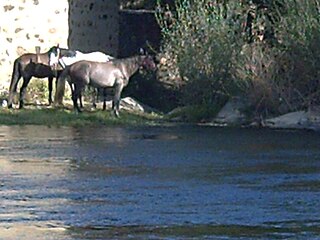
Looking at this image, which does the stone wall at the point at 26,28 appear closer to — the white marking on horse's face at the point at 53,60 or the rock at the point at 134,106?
the white marking on horse's face at the point at 53,60

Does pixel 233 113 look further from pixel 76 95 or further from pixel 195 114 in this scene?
pixel 76 95

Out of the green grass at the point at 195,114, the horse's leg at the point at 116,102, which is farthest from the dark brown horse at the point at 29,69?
the green grass at the point at 195,114

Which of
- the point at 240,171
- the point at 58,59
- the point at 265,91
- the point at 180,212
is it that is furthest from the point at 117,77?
the point at 180,212

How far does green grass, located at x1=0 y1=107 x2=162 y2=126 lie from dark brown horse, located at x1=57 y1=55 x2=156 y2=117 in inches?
19.2

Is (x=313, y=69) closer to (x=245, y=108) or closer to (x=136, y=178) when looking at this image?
(x=245, y=108)

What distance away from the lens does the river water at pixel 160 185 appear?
12.1 meters

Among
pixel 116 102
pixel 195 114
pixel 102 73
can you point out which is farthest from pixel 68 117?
pixel 195 114

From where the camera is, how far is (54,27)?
31.6 m

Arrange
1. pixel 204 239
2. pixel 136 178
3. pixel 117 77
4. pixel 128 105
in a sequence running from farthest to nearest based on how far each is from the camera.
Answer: pixel 128 105
pixel 117 77
pixel 136 178
pixel 204 239

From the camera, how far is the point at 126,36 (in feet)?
106

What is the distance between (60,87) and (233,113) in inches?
159

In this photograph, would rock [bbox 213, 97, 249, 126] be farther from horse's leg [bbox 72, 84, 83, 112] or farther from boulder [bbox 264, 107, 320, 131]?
horse's leg [bbox 72, 84, 83, 112]

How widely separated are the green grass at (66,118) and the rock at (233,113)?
52.9 inches

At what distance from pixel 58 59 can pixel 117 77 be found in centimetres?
181
